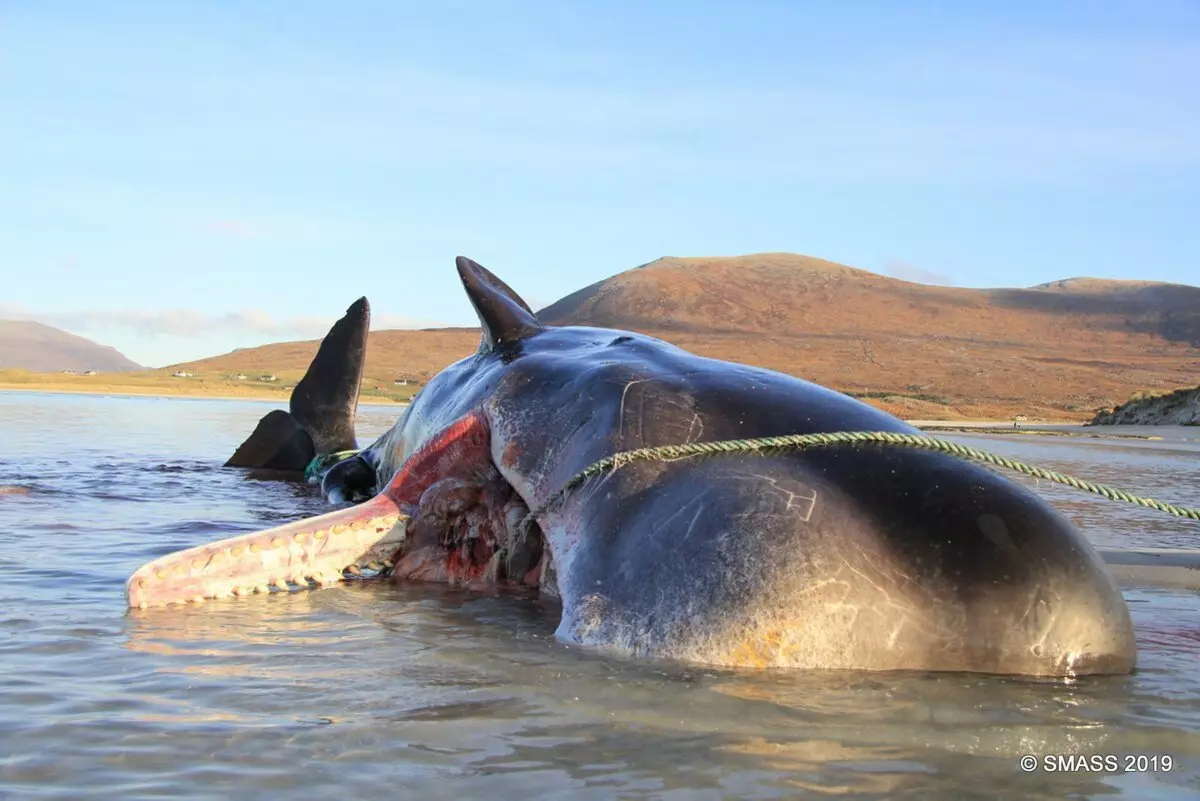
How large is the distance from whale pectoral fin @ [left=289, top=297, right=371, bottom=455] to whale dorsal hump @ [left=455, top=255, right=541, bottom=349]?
151 inches

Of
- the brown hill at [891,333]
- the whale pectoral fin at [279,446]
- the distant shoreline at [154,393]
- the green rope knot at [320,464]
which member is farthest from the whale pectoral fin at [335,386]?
the brown hill at [891,333]

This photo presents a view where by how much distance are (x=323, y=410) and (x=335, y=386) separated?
33cm

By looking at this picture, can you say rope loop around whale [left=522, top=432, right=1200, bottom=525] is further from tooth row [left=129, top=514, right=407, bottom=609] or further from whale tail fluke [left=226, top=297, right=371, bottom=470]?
whale tail fluke [left=226, top=297, right=371, bottom=470]

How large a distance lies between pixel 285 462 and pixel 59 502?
11.3 feet

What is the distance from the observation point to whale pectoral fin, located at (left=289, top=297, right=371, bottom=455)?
1051cm

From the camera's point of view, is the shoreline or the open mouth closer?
the open mouth

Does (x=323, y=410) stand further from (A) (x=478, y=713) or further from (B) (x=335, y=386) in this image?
(A) (x=478, y=713)

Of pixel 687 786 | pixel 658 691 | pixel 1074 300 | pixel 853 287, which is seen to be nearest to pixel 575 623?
pixel 658 691

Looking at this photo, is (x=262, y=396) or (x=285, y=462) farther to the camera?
(x=262, y=396)

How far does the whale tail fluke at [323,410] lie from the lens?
34.6 ft

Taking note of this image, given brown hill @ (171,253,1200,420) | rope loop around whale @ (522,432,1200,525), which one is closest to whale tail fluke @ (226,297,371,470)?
rope loop around whale @ (522,432,1200,525)

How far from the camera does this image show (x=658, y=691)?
132 inches

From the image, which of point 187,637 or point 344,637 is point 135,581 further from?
point 344,637

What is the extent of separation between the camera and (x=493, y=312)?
21.0ft
